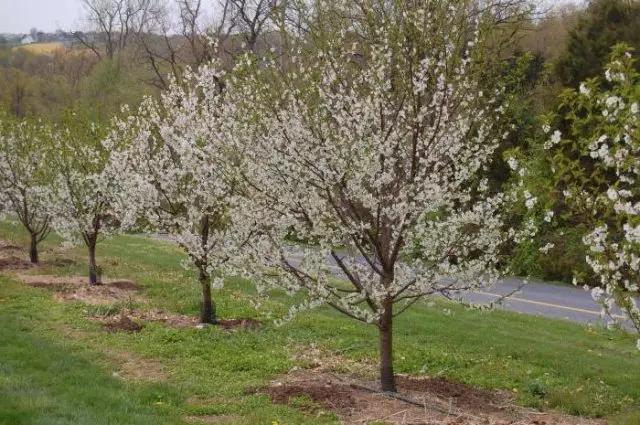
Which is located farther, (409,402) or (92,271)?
(92,271)

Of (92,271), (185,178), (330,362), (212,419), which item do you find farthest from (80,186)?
(212,419)

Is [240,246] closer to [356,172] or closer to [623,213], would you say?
[356,172]

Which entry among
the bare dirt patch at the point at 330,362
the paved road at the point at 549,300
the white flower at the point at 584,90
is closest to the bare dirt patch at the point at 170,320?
the bare dirt patch at the point at 330,362

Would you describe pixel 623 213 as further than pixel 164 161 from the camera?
No

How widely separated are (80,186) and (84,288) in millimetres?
2311

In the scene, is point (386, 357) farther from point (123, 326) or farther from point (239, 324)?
point (123, 326)

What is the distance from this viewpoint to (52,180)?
14.9 m

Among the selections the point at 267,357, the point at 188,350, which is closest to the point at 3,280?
the point at 188,350

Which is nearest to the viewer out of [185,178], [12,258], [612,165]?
[612,165]

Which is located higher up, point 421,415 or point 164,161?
Result: point 164,161

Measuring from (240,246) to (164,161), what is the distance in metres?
4.33

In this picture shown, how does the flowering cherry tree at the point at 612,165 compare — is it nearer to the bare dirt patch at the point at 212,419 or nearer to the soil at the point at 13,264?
the bare dirt patch at the point at 212,419

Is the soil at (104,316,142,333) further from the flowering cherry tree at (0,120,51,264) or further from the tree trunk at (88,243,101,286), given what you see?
the flowering cherry tree at (0,120,51,264)

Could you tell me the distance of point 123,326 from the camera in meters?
10.4
